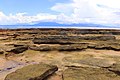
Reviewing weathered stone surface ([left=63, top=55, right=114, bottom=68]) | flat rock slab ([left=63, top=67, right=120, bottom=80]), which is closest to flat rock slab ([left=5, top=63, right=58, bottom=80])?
flat rock slab ([left=63, top=67, right=120, bottom=80])

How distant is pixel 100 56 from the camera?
8.30 m

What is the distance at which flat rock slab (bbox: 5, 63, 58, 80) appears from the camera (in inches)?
195

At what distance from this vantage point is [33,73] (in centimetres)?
521

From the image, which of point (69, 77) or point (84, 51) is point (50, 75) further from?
point (84, 51)

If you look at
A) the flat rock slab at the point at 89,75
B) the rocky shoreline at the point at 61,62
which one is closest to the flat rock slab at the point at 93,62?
the rocky shoreline at the point at 61,62

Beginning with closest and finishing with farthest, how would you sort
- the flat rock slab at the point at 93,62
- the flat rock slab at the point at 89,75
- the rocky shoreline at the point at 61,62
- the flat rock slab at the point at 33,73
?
the flat rock slab at the point at 33,73, the flat rock slab at the point at 89,75, the rocky shoreline at the point at 61,62, the flat rock slab at the point at 93,62

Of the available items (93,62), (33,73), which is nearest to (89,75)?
(33,73)

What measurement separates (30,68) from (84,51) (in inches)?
153

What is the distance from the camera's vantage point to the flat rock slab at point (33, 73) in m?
4.95

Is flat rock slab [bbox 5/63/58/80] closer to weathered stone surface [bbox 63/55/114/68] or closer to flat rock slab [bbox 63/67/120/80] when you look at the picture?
Answer: flat rock slab [bbox 63/67/120/80]

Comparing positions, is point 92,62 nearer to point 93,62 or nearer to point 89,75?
point 93,62

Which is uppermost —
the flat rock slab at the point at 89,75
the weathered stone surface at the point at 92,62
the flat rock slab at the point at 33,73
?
the flat rock slab at the point at 33,73

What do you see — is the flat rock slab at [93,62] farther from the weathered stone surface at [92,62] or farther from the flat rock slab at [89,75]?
the flat rock slab at [89,75]

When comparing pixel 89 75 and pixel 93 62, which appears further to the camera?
pixel 93 62
